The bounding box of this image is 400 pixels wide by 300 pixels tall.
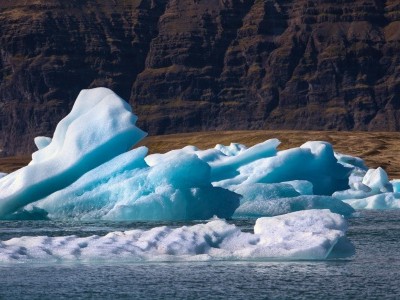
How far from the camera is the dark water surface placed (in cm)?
2039

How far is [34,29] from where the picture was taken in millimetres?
193125

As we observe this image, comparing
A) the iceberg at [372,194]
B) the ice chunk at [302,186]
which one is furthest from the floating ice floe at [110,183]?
the iceberg at [372,194]

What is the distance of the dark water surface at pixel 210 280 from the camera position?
20.4 metres

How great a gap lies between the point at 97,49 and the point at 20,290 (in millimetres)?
176898

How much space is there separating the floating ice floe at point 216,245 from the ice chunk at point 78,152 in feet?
36.3

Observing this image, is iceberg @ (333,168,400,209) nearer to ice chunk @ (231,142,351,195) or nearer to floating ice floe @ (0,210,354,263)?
ice chunk @ (231,142,351,195)

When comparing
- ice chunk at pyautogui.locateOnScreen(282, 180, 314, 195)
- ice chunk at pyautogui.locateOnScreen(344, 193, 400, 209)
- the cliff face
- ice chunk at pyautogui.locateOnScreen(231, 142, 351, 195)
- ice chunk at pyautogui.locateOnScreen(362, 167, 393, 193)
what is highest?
the cliff face

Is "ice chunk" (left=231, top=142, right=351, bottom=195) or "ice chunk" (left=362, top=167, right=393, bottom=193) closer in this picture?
"ice chunk" (left=231, top=142, right=351, bottom=195)

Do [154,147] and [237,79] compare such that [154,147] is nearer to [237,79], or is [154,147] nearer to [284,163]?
[237,79]

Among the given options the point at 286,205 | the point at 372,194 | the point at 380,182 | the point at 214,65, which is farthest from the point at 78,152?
the point at 214,65

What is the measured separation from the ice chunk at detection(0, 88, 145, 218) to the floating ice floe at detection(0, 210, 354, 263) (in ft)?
36.3

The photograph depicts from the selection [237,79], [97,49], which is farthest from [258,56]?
[97,49]

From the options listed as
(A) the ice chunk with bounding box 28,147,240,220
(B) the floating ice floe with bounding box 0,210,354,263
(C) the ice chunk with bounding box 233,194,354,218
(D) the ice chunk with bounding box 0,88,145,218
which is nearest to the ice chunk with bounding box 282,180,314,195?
(C) the ice chunk with bounding box 233,194,354,218

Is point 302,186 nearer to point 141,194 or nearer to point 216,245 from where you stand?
point 141,194
